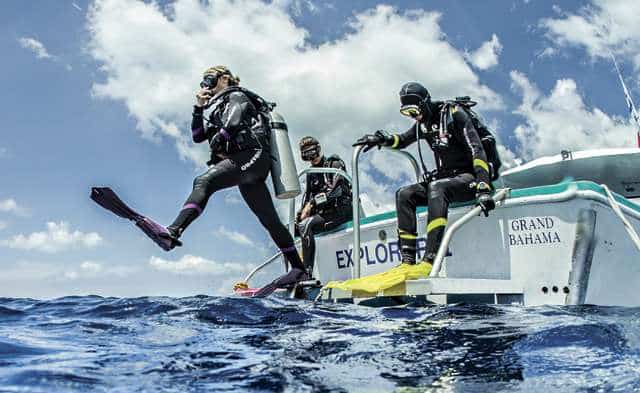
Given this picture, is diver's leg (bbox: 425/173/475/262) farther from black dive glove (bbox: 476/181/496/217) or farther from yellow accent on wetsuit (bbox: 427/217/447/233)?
black dive glove (bbox: 476/181/496/217)

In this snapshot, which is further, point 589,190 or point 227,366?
point 589,190

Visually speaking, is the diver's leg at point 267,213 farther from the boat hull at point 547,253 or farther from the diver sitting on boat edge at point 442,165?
the diver sitting on boat edge at point 442,165

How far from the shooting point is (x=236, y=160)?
552cm

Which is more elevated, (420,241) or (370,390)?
(420,241)

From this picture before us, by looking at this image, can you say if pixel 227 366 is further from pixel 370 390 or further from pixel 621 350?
pixel 621 350

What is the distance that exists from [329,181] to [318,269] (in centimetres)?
121

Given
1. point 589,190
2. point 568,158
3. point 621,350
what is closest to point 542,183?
point 568,158

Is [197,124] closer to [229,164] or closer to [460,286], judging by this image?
[229,164]

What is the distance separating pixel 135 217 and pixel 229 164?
99 cm

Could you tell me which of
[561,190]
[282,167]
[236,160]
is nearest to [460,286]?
[561,190]

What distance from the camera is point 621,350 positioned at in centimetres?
269

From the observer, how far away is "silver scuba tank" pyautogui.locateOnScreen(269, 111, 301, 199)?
5898mm

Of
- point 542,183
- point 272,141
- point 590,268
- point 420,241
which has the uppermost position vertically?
point 272,141

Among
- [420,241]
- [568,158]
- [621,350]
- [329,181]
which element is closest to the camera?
[621,350]
